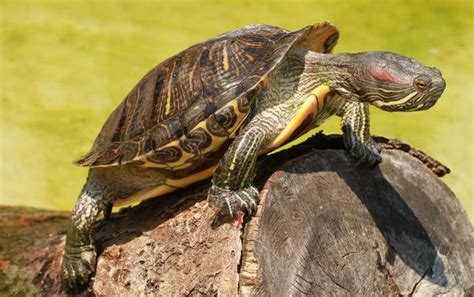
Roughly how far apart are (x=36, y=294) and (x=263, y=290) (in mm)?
804

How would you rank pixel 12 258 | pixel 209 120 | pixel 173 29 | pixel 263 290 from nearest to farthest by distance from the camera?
pixel 263 290, pixel 209 120, pixel 12 258, pixel 173 29

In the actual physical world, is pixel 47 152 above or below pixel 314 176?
above

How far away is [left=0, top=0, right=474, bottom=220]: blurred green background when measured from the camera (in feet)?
12.7

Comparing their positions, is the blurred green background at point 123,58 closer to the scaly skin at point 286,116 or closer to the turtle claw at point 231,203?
the scaly skin at point 286,116

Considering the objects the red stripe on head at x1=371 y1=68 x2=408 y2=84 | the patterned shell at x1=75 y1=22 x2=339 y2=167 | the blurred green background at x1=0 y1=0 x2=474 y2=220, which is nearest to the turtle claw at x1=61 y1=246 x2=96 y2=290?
the patterned shell at x1=75 y1=22 x2=339 y2=167

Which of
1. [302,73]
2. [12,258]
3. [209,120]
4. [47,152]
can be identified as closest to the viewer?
[209,120]

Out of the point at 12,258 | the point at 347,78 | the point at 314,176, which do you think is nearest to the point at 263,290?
the point at 314,176

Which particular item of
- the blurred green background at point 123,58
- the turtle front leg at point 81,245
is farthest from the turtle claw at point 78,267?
the blurred green background at point 123,58

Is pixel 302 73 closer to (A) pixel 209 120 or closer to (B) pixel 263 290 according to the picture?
(A) pixel 209 120

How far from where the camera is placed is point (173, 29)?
502 centimetres


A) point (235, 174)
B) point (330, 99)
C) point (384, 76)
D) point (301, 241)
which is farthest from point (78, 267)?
point (384, 76)

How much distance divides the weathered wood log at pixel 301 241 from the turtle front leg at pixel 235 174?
1.6 inches

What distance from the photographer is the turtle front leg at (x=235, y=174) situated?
68.6 inches

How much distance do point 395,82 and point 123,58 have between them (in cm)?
311
